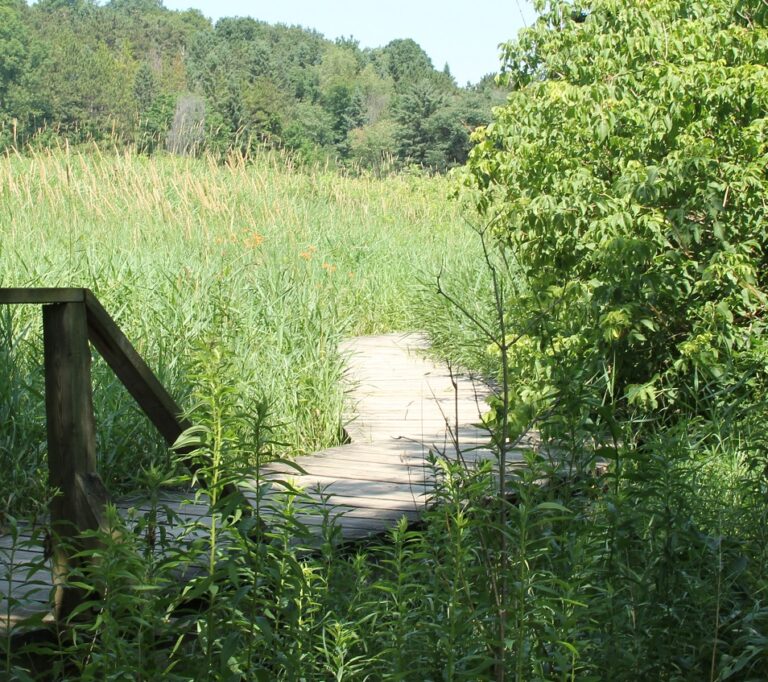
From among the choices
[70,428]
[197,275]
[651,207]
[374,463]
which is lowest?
[374,463]

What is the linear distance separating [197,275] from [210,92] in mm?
43019

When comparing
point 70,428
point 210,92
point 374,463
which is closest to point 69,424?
point 70,428

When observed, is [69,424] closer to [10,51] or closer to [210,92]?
[210,92]

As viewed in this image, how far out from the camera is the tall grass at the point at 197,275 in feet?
16.9

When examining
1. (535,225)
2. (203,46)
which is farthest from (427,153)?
(203,46)

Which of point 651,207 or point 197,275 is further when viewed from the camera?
point 197,275

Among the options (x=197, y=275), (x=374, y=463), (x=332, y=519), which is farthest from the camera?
(x=197, y=275)

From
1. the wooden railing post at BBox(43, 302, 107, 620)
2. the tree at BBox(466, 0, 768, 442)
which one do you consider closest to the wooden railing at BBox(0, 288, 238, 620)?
the wooden railing post at BBox(43, 302, 107, 620)

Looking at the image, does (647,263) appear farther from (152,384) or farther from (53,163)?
(53,163)

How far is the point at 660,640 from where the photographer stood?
279 cm

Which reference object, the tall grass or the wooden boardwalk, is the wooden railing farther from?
the tall grass

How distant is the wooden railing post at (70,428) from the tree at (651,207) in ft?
8.40

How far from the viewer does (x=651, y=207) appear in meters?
6.04

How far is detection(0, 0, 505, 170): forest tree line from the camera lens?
37.5 m
